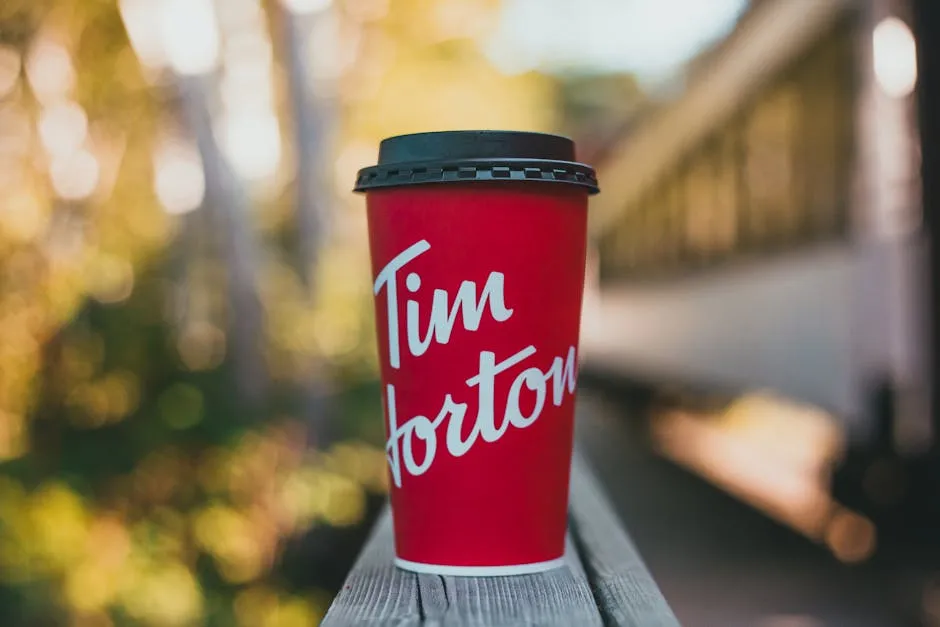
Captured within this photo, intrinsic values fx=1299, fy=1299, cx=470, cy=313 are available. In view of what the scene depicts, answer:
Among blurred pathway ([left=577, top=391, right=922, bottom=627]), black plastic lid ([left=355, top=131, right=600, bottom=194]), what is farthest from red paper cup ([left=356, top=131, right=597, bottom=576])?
blurred pathway ([left=577, top=391, right=922, bottom=627])

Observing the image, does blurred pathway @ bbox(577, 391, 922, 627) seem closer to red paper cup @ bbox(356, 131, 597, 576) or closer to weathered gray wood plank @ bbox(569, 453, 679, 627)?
weathered gray wood plank @ bbox(569, 453, 679, 627)

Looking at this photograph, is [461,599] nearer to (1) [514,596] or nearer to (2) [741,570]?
(1) [514,596]

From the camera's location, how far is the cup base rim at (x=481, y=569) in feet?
5.12

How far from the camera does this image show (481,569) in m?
1.56

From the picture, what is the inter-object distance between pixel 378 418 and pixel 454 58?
36.7 feet

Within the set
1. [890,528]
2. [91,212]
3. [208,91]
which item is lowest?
[890,528]

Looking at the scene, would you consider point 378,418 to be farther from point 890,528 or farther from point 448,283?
point 448,283

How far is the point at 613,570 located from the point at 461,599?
25 cm

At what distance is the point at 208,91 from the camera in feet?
25.7

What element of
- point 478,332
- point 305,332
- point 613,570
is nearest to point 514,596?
point 613,570

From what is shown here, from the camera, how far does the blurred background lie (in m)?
6.29

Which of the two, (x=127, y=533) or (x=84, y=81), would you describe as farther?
(x=84, y=81)

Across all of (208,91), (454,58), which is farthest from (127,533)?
(454,58)

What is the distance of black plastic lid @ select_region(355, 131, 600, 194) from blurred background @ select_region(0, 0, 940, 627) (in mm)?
3749
